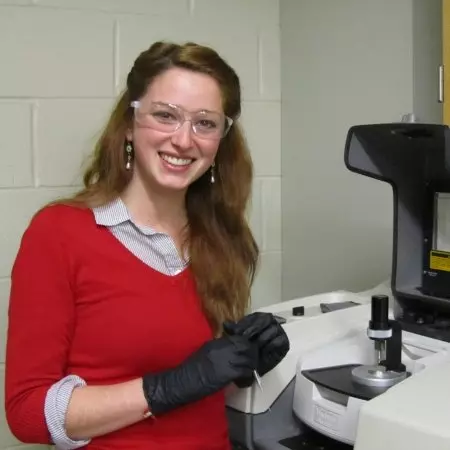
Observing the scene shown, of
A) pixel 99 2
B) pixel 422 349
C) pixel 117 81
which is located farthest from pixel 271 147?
pixel 422 349

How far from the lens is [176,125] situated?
3.77ft

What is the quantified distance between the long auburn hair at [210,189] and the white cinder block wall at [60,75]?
0.41 metres

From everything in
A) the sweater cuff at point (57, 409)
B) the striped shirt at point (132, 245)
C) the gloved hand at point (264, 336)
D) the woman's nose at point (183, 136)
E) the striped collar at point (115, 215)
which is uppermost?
the woman's nose at point (183, 136)

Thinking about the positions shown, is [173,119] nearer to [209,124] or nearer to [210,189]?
[209,124]

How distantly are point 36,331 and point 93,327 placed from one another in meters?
0.09

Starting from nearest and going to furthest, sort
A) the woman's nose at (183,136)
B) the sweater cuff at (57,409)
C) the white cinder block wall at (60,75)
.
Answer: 1. the sweater cuff at (57,409)
2. the woman's nose at (183,136)
3. the white cinder block wall at (60,75)

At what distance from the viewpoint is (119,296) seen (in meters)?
1.10

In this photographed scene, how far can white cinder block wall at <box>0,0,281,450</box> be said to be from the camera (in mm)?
1615

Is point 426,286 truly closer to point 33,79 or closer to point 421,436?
point 421,436

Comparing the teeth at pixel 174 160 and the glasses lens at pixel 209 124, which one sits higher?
the glasses lens at pixel 209 124

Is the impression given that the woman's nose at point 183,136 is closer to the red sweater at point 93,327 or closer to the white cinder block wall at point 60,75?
the red sweater at point 93,327

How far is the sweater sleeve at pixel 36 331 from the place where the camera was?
3.37ft

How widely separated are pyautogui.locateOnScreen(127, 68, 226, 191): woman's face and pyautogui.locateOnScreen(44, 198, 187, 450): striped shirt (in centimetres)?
9

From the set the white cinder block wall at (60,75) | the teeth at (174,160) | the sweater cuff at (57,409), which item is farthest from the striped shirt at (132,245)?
the white cinder block wall at (60,75)
